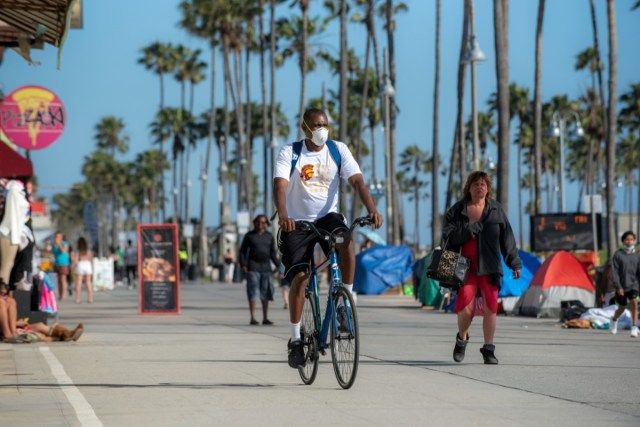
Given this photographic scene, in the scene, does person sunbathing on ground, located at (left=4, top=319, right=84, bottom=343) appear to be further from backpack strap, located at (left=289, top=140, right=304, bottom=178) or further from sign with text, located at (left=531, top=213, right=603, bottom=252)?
sign with text, located at (left=531, top=213, right=603, bottom=252)

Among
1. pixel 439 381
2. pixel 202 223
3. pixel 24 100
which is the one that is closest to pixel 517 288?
pixel 24 100

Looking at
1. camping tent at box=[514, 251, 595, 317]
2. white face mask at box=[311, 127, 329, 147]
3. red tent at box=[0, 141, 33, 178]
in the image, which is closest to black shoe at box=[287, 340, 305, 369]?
white face mask at box=[311, 127, 329, 147]

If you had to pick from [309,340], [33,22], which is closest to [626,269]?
[33,22]

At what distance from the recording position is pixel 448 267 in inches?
539

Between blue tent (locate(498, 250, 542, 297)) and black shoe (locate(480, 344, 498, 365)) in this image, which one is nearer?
black shoe (locate(480, 344, 498, 365))

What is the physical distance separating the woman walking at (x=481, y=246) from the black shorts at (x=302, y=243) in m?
2.92

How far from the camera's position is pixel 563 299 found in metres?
27.0

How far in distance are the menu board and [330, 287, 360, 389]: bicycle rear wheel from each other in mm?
17611

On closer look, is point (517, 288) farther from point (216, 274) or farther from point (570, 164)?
point (570, 164)

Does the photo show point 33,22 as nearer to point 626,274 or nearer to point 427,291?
point 626,274

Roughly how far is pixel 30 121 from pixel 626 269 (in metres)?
8.35

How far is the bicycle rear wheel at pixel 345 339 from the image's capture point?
1062cm

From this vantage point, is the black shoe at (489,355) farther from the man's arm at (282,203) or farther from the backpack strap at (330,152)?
the man's arm at (282,203)

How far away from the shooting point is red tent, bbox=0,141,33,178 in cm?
1977
